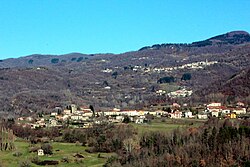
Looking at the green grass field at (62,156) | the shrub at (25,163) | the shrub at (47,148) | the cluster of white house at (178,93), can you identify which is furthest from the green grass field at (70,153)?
the cluster of white house at (178,93)

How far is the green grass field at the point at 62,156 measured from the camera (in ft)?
178

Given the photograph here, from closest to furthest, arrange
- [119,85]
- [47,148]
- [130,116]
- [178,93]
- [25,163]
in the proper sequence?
[25,163]
[47,148]
[130,116]
[178,93]
[119,85]

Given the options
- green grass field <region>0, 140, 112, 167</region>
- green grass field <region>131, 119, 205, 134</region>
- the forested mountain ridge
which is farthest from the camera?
the forested mountain ridge

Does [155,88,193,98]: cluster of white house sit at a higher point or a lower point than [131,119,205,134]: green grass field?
higher

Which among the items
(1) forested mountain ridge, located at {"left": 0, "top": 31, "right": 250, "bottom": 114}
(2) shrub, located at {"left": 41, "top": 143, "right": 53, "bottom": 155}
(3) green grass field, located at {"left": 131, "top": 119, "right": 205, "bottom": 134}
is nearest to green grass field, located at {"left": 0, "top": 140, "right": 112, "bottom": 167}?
(2) shrub, located at {"left": 41, "top": 143, "right": 53, "bottom": 155}

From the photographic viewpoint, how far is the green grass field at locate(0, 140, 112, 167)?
5438cm

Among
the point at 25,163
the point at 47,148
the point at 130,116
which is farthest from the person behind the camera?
the point at 130,116

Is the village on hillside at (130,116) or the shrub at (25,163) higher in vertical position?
the village on hillside at (130,116)

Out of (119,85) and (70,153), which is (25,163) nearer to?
(70,153)

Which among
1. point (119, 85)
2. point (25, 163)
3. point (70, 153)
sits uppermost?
point (119, 85)

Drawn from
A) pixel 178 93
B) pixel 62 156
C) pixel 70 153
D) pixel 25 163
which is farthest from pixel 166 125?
pixel 178 93

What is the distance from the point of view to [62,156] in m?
57.8

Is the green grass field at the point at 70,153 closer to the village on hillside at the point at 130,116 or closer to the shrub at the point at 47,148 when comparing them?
the shrub at the point at 47,148

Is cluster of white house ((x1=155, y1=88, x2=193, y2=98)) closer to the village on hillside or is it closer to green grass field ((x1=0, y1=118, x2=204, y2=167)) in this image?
the village on hillside
